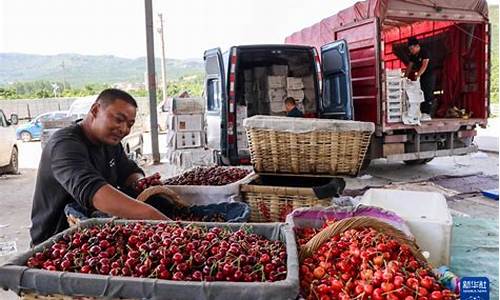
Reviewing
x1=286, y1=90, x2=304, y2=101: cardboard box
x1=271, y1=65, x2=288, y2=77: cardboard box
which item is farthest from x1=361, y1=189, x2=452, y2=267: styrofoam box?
x1=271, y1=65, x2=288, y2=77: cardboard box

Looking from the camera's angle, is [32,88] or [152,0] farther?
[32,88]

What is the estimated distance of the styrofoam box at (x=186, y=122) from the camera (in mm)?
8742

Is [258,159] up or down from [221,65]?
down

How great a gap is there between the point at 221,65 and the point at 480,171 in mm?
5117

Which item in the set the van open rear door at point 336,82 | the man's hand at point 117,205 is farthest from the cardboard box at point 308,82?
the man's hand at point 117,205

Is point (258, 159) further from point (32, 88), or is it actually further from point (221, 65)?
point (32, 88)

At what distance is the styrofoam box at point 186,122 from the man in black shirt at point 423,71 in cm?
394

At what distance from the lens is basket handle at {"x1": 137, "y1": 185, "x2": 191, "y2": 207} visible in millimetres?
2547

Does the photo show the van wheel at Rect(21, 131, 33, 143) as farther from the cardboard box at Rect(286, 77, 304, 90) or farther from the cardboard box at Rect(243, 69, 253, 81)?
the cardboard box at Rect(286, 77, 304, 90)

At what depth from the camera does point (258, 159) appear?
3324 millimetres

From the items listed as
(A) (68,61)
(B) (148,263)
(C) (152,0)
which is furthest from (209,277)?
(A) (68,61)

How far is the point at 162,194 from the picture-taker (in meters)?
2.75

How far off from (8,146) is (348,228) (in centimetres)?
992

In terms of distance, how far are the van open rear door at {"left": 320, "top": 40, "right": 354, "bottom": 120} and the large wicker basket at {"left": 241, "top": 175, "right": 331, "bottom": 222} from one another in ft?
12.4
